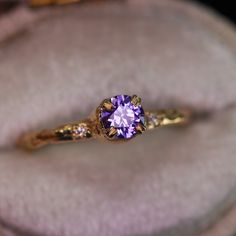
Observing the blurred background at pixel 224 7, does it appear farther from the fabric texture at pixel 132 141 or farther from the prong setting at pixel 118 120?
the prong setting at pixel 118 120

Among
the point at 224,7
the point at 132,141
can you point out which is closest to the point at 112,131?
the point at 132,141

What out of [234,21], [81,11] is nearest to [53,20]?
[81,11]

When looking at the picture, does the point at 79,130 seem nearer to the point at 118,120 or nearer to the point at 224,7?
the point at 118,120

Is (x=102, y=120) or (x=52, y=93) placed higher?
(x=52, y=93)

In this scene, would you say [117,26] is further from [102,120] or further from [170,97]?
[102,120]

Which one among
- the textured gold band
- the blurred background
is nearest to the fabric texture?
the textured gold band

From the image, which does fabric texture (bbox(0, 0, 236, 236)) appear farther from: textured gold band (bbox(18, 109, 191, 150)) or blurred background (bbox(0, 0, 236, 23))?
blurred background (bbox(0, 0, 236, 23))

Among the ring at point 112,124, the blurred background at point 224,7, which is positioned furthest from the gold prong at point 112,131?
the blurred background at point 224,7

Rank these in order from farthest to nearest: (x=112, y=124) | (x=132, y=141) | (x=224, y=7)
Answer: (x=224, y=7) → (x=132, y=141) → (x=112, y=124)
